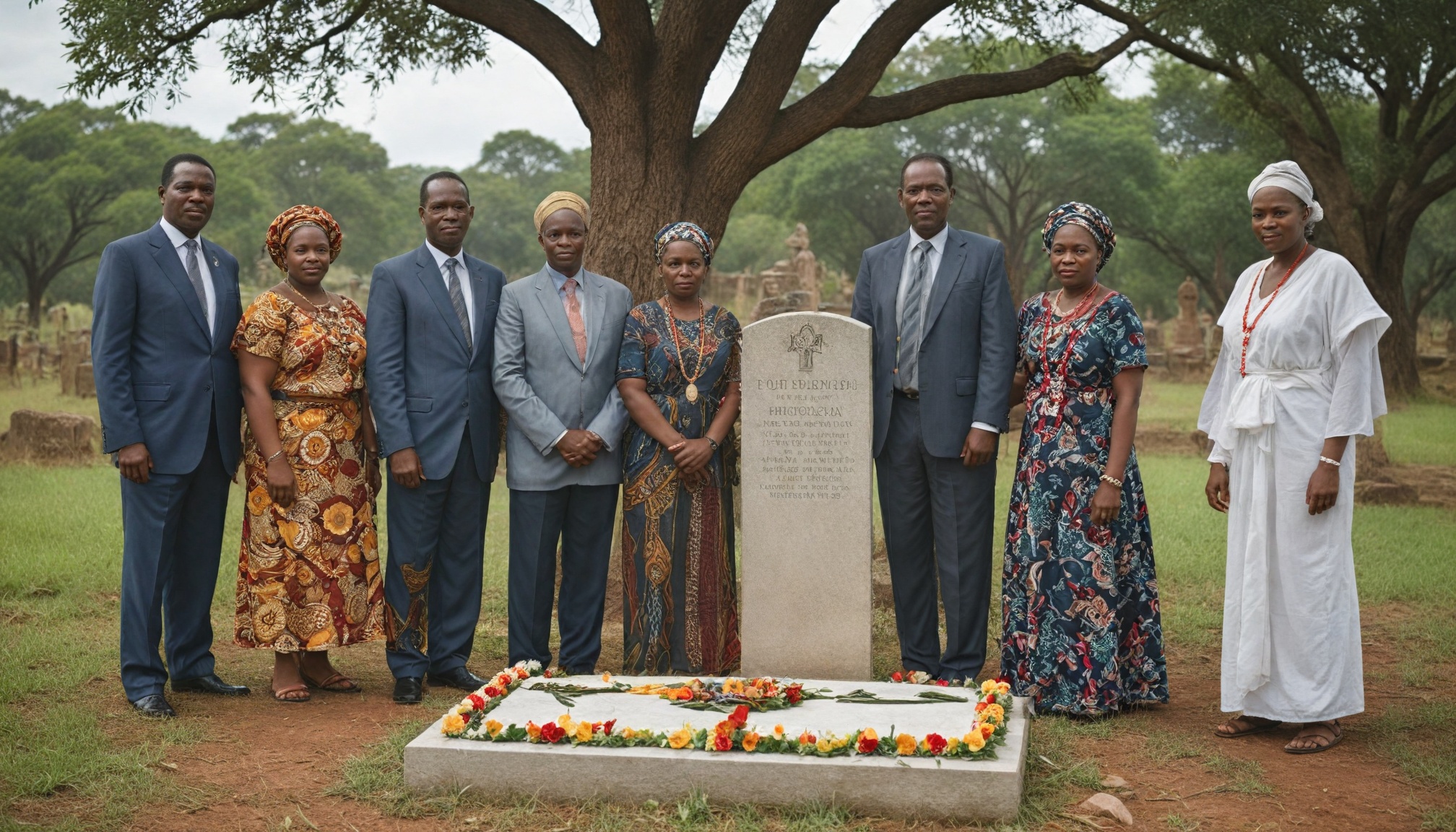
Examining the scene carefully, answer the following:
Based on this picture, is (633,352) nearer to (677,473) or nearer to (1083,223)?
(677,473)

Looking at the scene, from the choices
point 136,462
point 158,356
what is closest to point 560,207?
point 158,356

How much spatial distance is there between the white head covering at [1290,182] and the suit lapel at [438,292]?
138 inches

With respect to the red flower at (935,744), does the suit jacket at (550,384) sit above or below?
above

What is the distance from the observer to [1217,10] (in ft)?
33.5

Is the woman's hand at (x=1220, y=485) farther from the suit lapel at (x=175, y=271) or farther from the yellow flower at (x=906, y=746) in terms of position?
the suit lapel at (x=175, y=271)

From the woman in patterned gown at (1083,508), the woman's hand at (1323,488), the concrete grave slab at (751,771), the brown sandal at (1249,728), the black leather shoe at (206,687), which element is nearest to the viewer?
the concrete grave slab at (751,771)

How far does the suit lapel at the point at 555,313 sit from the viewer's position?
5738 millimetres

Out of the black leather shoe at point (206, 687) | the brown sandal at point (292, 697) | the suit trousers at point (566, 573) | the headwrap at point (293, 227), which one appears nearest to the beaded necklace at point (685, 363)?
the suit trousers at point (566, 573)

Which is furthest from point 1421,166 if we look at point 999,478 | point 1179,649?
point 1179,649

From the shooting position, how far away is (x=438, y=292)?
18.6ft

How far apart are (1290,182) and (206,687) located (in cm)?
535

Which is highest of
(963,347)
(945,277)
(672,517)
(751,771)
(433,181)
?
(433,181)

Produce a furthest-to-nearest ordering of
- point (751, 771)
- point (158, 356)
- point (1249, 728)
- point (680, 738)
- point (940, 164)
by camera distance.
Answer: point (940, 164)
point (158, 356)
point (1249, 728)
point (680, 738)
point (751, 771)

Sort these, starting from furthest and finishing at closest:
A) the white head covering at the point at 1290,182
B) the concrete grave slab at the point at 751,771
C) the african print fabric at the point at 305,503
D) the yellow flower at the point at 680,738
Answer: the african print fabric at the point at 305,503 < the white head covering at the point at 1290,182 < the yellow flower at the point at 680,738 < the concrete grave slab at the point at 751,771
